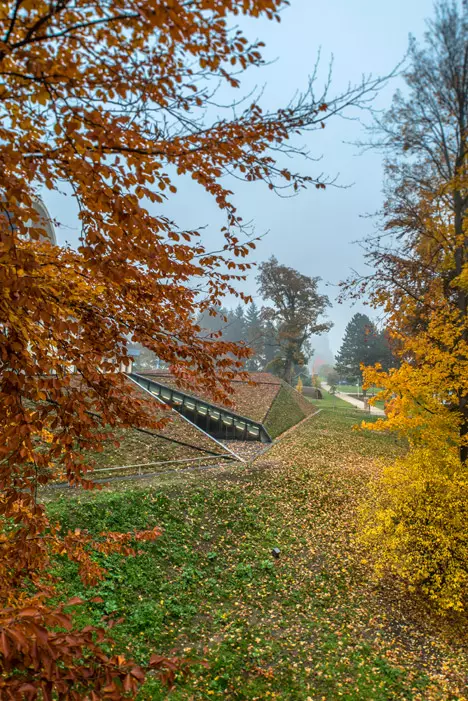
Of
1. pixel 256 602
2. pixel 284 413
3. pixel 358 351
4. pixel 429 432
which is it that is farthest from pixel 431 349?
pixel 358 351

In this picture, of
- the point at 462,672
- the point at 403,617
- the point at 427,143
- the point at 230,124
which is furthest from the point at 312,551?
the point at 427,143

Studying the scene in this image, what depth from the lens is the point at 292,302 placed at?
3688 cm

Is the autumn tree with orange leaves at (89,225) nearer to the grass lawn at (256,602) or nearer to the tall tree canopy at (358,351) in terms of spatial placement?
the grass lawn at (256,602)

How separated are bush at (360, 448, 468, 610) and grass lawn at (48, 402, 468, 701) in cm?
66

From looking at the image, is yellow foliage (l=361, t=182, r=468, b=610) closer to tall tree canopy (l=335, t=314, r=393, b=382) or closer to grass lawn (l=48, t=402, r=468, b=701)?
grass lawn (l=48, t=402, r=468, b=701)

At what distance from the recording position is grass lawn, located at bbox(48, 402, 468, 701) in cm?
523

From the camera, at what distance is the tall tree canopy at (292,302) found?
3591 cm

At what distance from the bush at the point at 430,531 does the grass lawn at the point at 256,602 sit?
0.66 m

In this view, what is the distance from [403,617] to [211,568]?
362 centimetres

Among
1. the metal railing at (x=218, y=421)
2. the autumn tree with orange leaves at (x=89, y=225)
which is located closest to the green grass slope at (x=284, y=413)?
the metal railing at (x=218, y=421)

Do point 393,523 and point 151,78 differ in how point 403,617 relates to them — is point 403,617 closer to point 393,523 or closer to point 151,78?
point 393,523

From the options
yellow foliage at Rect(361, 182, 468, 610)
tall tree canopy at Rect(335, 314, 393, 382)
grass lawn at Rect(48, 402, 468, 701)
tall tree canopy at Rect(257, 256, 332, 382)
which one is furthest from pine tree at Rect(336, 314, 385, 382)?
grass lawn at Rect(48, 402, 468, 701)

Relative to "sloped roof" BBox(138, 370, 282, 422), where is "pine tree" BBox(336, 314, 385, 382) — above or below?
above

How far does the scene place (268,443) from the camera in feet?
58.5
